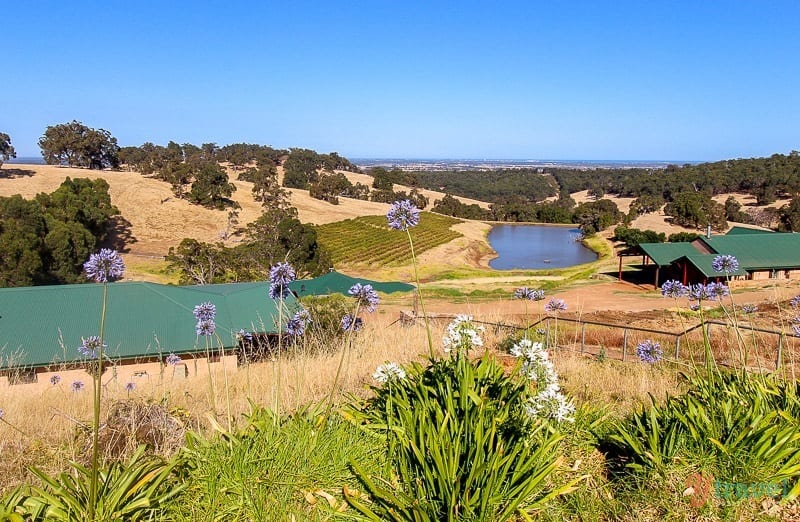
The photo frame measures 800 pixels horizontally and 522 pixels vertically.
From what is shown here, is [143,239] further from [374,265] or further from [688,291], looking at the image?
[688,291]

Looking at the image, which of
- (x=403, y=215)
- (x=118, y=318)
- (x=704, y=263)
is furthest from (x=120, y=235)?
(x=403, y=215)

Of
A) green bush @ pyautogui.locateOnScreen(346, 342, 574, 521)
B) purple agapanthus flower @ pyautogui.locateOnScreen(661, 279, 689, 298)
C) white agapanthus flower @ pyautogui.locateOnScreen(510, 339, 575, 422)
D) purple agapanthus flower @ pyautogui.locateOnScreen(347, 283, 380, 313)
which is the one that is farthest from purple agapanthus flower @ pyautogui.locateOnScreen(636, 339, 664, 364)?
purple agapanthus flower @ pyautogui.locateOnScreen(347, 283, 380, 313)

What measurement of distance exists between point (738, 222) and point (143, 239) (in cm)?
7806

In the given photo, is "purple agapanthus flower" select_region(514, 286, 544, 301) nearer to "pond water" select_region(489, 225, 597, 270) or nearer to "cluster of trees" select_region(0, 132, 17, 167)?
"pond water" select_region(489, 225, 597, 270)

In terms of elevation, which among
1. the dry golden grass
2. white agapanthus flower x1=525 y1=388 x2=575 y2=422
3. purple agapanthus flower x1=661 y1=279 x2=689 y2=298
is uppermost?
purple agapanthus flower x1=661 y1=279 x2=689 y2=298

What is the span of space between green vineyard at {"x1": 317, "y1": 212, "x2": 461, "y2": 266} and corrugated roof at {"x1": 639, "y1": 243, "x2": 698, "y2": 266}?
18741 millimetres

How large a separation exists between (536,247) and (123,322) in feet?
229

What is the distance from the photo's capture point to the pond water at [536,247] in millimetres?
65688

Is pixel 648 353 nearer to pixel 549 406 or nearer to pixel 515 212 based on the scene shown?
pixel 549 406

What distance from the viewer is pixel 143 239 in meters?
60.4

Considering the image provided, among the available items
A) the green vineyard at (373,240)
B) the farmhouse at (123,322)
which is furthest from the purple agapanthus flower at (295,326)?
the green vineyard at (373,240)

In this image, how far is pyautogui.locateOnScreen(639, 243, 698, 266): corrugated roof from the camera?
119 ft

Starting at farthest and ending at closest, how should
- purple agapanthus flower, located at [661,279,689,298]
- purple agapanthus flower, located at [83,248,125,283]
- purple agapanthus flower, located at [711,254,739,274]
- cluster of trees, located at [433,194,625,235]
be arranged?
cluster of trees, located at [433,194,625,235], purple agapanthus flower, located at [661,279,689,298], purple agapanthus flower, located at [711,254,739,274], purple agapanthus flower, located at [83,248,125,283]

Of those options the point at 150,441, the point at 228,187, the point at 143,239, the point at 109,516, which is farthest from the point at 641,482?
the point at 228,187
